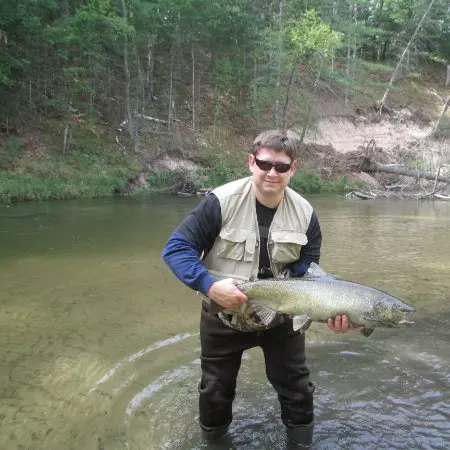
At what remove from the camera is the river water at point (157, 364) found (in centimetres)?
387

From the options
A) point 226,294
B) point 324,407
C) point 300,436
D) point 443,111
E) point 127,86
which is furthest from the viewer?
point 443,111

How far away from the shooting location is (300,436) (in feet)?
11.8

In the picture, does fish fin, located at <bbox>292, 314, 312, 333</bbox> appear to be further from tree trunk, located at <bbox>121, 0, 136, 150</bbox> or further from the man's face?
tree trunk, located at <bbox>121, 0, 136, 150</bbox>

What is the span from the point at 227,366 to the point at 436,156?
35270 mm

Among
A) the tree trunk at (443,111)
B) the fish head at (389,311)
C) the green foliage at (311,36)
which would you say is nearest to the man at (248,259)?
the fish head at (389,311)

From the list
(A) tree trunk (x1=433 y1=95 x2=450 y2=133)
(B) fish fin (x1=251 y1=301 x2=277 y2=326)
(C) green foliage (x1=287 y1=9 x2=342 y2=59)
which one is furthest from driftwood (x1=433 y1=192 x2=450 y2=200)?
(B) fish fin (x1=251 y1=301 x2=277 y2=326)

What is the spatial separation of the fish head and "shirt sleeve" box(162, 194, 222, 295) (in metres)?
1.05

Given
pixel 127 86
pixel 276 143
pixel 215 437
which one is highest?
pixel 127 86

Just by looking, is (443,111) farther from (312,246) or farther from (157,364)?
(312,246)

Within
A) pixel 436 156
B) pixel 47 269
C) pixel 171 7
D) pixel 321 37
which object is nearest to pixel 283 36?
pixel 321 37

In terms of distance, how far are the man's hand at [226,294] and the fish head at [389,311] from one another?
0.85 meters

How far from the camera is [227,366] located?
3.34 meters

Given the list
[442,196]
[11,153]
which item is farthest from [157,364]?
[442,196]

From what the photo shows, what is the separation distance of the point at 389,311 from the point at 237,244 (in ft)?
3.42
